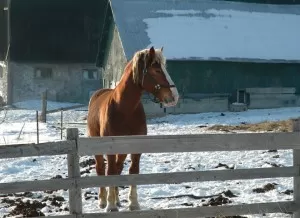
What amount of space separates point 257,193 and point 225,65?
19.3 meters

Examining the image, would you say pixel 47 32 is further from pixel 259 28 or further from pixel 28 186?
pixel 28 186

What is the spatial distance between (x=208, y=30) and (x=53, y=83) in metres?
13.7

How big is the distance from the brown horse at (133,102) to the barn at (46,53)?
28799 mm

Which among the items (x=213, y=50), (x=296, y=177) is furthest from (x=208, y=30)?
(x=296, y=177)

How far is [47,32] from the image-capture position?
1423 inches

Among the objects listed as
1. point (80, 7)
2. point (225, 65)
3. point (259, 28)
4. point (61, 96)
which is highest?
point (80, 7)

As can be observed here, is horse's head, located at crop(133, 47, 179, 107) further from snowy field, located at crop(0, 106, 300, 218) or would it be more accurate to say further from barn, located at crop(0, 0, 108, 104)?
barn, located at crop(0, 0, 108, 104)

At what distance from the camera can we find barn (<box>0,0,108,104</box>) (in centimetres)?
3525

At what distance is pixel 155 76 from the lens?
258 inches

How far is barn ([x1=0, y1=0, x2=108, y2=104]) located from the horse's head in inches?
1149

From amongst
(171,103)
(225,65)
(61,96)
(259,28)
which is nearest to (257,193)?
(171,103)

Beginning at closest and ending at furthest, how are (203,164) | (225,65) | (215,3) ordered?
(203,164) < (225,65) < (215,3)

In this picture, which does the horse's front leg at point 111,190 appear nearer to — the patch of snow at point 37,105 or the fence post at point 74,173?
the fence post at point 74,173

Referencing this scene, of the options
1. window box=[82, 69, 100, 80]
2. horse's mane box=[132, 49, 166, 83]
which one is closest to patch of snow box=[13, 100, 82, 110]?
window box=[82, 69, 100, 80]
